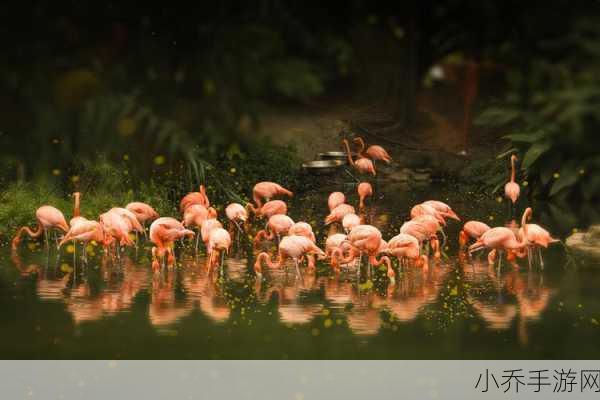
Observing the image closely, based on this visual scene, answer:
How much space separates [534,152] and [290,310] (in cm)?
→ 321

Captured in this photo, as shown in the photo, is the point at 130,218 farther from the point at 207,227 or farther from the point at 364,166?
the point at 364,166

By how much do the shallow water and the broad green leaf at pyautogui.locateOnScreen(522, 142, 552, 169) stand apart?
182 centimetres

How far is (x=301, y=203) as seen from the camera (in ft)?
17.1

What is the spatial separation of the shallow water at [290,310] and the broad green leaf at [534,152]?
1.82 m

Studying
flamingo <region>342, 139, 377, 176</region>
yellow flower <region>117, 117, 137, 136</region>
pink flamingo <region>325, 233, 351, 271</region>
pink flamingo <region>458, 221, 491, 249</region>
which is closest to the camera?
yellow flower <region>117, 117, 137, 136</region>

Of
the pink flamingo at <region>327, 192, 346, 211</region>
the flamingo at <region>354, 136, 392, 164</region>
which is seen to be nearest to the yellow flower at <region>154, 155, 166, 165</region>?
the pink flamingo at <region>327, 192, 346, 211</region>

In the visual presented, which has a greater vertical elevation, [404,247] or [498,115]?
[498,115]

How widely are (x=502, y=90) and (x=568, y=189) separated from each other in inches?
66.2

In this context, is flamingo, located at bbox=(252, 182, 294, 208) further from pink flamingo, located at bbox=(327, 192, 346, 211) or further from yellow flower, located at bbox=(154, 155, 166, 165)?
yellow flower, located at bbox=(154, 155, 166, 165)

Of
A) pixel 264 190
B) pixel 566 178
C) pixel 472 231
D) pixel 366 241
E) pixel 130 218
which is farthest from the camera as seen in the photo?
pixel 566 178

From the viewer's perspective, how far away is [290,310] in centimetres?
276

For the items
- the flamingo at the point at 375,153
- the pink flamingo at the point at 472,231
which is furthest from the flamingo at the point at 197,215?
the flamingo at the point at 375,153

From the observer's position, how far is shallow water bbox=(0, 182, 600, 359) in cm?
236

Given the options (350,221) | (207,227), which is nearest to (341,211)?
(350,221)
